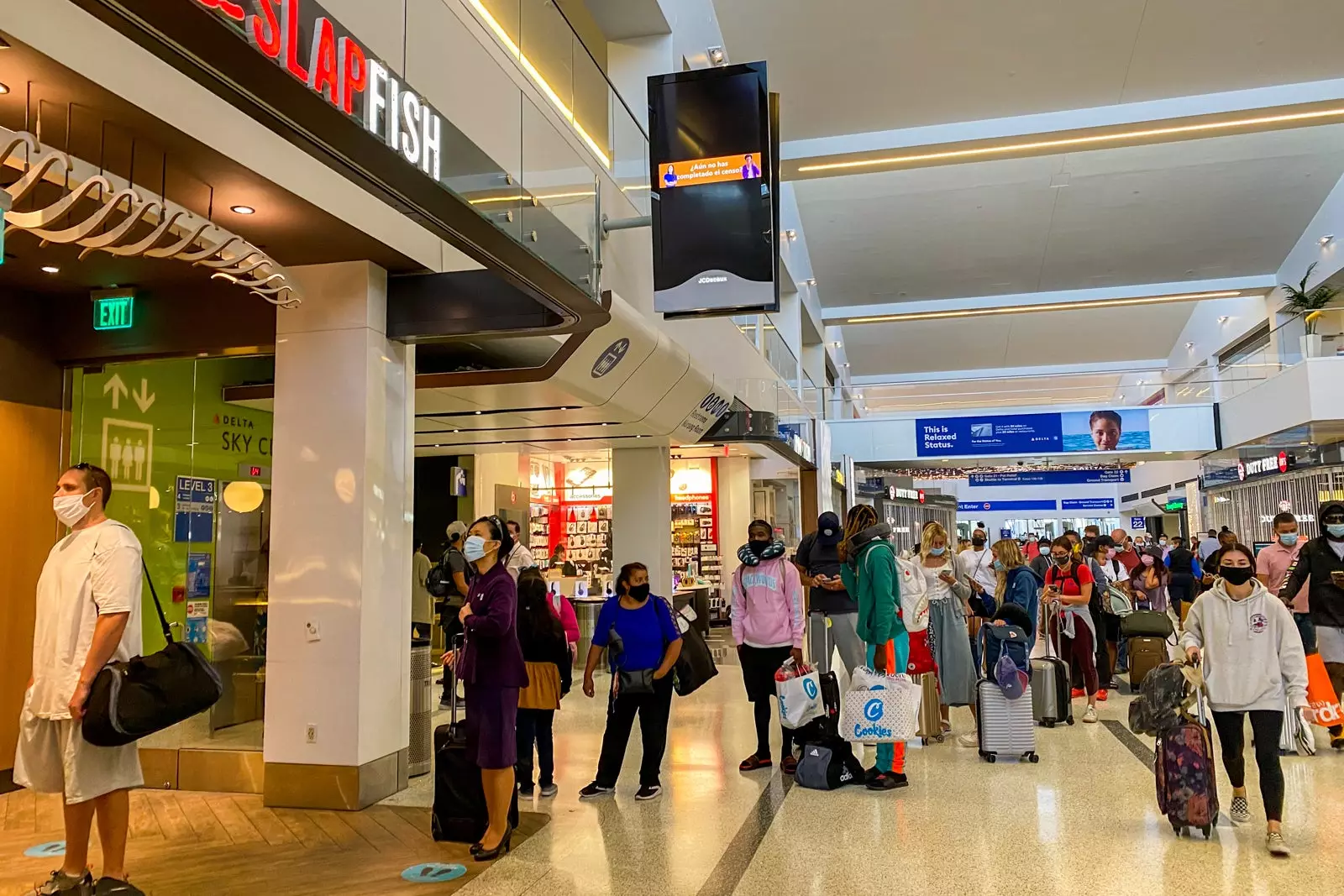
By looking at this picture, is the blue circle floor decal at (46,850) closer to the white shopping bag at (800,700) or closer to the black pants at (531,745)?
the black pants at (531,745)

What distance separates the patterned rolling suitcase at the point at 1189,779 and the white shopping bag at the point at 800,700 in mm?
1817

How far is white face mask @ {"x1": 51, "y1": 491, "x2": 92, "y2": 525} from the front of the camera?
11.8 feet

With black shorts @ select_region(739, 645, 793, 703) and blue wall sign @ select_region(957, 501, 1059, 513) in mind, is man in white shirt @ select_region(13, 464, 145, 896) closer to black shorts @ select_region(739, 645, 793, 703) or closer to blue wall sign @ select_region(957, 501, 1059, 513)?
black shorts @ select_region(739, 645, 793, 703)

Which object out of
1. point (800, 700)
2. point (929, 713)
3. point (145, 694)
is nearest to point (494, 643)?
point (145, 694)

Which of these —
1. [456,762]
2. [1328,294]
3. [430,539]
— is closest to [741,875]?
[456,762]

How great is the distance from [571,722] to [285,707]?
2.79 meters

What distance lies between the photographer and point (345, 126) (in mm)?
2625

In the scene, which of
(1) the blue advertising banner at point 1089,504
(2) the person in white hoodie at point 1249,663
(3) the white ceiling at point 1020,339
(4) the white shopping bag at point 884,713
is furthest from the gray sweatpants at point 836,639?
(1) the blue advertising banner at point 1089,504

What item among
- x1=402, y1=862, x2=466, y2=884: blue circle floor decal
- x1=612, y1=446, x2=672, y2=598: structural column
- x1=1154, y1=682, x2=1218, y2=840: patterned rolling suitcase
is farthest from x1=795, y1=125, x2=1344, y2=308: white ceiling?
x1=402, y1=862, x2=466, y2=884: blue circle floor decal

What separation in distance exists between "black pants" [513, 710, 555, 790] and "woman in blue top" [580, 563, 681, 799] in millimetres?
261

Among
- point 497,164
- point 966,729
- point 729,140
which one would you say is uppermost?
point 729,140

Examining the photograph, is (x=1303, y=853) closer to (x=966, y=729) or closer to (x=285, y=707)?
(x=966, y=729)

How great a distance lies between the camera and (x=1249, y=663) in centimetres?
410

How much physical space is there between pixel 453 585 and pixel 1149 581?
713 cm
